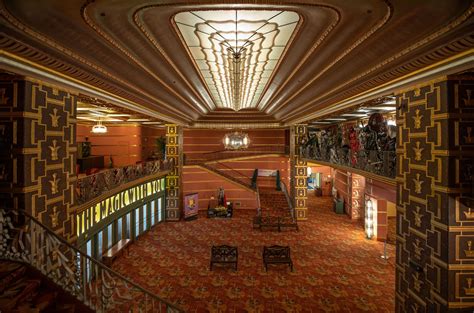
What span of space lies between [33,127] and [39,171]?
793mm

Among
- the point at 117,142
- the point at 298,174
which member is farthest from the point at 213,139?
the point at 298,174

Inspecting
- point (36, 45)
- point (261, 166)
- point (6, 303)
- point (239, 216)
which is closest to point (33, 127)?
point (36, 45)

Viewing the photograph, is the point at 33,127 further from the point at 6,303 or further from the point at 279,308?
the point at 279,308

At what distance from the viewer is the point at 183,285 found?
25.0 ft

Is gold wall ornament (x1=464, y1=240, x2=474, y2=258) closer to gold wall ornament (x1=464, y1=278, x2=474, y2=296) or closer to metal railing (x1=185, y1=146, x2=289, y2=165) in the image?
gold wall ornament (x1=464, y1=278, x2=474, y2=296)

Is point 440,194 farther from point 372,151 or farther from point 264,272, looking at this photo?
point 264,272

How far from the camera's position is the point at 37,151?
14.8 ft

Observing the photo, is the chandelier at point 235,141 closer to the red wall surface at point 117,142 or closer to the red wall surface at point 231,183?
the red wall surface at point 231,183

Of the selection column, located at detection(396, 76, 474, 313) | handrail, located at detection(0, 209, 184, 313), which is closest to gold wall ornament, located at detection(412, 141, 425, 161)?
column, located at detection(396, 76, 474, 313)

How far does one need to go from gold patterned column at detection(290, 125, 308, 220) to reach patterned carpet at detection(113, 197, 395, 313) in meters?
1.33

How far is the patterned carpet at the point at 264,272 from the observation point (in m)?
6.80

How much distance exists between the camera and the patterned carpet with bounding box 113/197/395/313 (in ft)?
22.3

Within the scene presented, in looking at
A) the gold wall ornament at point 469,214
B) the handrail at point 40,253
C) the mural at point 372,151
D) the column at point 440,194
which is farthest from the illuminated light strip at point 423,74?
the handrail at point 40,253

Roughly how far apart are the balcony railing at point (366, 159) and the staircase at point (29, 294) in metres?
Answer: 6.72
